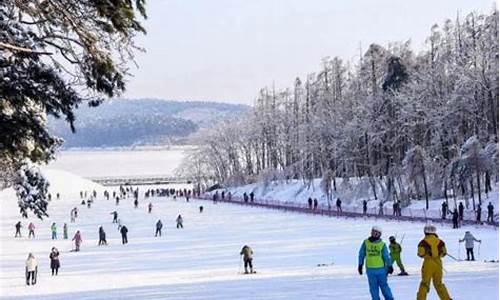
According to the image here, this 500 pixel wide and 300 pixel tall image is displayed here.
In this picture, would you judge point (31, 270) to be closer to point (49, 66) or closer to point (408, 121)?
point (49, 66)

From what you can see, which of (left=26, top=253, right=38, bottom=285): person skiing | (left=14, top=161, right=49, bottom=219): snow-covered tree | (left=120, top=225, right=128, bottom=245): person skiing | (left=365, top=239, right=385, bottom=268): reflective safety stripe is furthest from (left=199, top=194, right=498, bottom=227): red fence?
(left=365, top=239, right=385, bottom=268): reflective safety stripe

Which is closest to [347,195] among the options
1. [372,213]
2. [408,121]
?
[408,121]

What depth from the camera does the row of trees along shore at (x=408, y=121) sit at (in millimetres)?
49156

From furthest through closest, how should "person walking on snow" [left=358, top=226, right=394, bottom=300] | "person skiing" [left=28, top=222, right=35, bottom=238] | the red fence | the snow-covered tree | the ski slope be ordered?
"person skiing" [left=28, top=222, right=35, bottom=238]
the red fence
the snow-covered tree
the ski slope
"person walking on snow" [left=358, top=226, right=394, bottom=300]

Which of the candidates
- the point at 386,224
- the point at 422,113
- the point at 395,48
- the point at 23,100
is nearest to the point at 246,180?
the point at 395,48

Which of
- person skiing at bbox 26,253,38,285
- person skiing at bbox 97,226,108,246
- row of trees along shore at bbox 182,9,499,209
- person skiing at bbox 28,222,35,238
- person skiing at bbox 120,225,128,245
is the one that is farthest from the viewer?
row of trees along shore at bbox 182,9,499,209

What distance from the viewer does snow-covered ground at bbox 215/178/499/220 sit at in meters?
43.9

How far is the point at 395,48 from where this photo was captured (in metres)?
68.3

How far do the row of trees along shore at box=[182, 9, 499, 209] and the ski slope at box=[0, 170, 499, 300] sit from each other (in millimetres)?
8950

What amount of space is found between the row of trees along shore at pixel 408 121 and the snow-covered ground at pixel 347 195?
78 centimetres

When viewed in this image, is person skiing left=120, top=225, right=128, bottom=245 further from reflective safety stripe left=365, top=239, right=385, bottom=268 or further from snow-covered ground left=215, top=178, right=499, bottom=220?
reflective safety stripe left=365, top=239, right=385, bottom=268

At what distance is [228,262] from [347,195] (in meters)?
36.3

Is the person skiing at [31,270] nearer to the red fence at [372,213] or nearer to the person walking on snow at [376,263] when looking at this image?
the person walking on snow at [376,263]

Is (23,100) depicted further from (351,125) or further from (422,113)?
(351,125)
